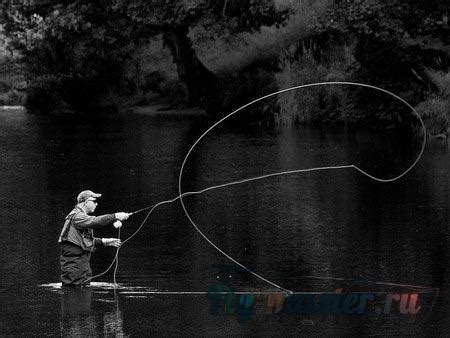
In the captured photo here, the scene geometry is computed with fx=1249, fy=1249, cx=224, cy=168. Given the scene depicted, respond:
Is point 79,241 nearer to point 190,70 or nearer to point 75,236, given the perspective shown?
point 75,236

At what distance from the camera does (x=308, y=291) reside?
13562 millimetres

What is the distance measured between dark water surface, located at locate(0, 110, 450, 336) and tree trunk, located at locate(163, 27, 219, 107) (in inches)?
442

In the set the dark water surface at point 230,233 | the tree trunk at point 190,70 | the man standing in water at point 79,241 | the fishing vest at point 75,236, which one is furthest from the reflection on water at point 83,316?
the tree trunk at point 190,70

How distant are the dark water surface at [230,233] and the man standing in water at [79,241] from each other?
0.72 feet

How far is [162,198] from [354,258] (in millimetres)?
6462

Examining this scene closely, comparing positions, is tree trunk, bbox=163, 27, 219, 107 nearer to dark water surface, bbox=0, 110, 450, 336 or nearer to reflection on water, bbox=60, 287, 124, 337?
dark water surface, bbox=0, 110, 450, 336

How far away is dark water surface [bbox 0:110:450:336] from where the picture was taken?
12.2 m

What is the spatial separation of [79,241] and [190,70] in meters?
32.6

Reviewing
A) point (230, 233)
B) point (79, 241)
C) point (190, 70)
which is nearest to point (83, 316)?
point (79, 241)

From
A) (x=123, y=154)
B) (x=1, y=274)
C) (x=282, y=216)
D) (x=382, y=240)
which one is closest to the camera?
(x=1, y=274)

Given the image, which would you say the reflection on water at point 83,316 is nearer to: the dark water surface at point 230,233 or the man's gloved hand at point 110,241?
the dark water surface at point 230,233

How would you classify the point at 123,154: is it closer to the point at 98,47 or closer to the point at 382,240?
the point at 382,240

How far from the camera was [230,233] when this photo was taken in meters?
18.0

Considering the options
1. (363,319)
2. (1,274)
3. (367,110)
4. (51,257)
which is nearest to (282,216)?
(51,257)
